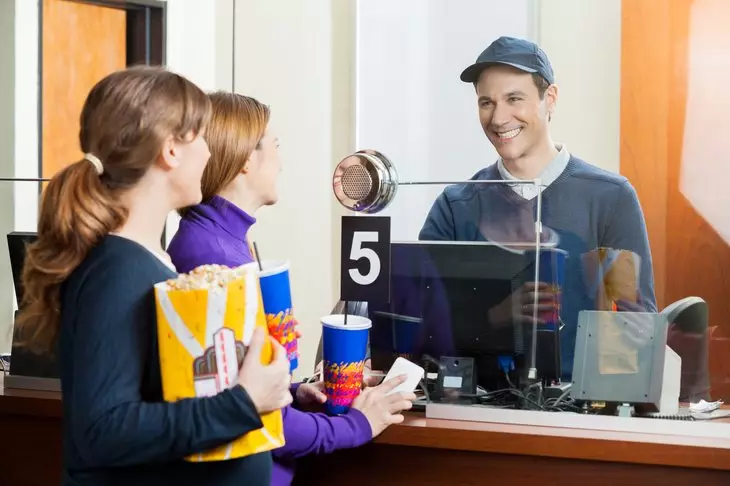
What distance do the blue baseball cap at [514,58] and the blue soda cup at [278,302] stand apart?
133cm

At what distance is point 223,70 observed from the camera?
3.90 m

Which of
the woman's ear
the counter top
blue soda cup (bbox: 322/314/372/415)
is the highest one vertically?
the woman's ear

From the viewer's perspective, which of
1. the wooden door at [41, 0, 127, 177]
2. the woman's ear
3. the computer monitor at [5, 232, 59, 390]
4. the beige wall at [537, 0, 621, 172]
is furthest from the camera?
the wooden door at [41, 0, 127, 177]

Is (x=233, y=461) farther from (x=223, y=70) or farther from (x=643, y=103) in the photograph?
(x=223, y=70)

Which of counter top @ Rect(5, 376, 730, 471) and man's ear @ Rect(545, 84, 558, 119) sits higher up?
man's ear @ Rect(545, 84, 558, 119)

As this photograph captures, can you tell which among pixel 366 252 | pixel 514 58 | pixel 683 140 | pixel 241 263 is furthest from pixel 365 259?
pixel 683 140

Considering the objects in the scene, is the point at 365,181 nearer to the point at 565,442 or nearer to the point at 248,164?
the point at 248,164

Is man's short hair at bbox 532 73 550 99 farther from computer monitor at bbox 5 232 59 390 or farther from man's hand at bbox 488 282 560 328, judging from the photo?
computer monitor at bbox 5 232 59 390

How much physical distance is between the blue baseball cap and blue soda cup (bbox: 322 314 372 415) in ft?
3.76

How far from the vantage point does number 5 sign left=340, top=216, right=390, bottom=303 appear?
5.89 ft

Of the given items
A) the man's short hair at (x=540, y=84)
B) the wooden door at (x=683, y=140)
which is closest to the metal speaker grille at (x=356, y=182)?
the man's short hair at (x=540, y=84)

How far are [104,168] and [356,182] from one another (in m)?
0.66

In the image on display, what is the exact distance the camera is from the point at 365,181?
187cm

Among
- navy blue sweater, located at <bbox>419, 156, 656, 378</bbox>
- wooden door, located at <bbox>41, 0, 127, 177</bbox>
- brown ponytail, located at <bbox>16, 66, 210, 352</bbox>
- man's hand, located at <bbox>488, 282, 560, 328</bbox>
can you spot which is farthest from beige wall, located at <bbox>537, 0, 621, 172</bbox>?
brown ponytail, located at <bbox>16, 66, 210, 352</bbox>
